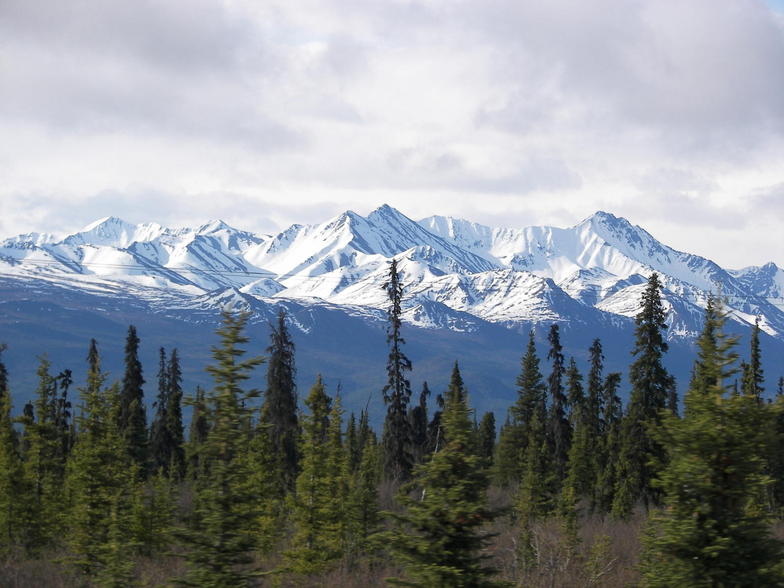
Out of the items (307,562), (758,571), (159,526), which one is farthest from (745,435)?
(159,526)

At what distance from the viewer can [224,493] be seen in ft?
40.7

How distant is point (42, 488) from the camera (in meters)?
27.2

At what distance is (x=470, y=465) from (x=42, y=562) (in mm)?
16423

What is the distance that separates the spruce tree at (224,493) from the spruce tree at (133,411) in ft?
135

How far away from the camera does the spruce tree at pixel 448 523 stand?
12.4m

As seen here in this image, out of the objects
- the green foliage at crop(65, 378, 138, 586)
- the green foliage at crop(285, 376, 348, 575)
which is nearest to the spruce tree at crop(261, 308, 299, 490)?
the green foliage at crop(285, 376, 348, 575)

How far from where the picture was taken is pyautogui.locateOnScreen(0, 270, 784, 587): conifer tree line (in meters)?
12.0

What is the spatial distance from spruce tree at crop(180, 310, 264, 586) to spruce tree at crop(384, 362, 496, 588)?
2438 mm

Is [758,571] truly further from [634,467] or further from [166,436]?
[166,436]

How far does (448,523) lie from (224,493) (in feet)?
12.2

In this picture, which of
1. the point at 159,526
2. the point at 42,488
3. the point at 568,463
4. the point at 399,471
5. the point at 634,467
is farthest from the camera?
the point at 568,463

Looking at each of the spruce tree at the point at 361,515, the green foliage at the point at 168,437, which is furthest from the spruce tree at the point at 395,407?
the green foliage at the point at 168,437

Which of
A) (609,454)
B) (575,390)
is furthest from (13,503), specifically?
(575,390)

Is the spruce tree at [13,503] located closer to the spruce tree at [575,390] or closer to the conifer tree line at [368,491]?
the conifer tree line at [368,491]
